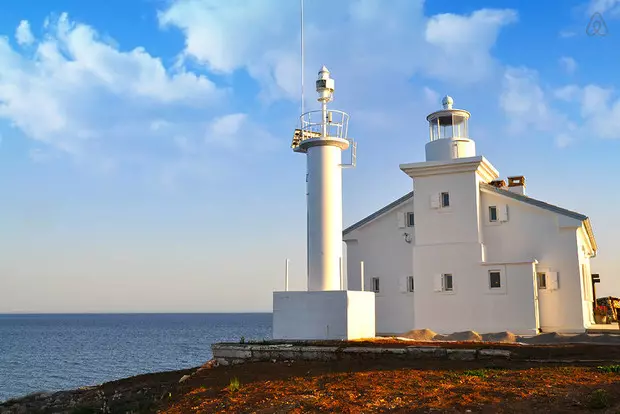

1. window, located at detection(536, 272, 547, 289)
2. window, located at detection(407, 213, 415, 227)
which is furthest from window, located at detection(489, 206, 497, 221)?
window, located at detection(407, 213, 415, 227)

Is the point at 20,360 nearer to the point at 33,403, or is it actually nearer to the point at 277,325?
the point at 33,403

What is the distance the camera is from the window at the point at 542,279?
922 inches

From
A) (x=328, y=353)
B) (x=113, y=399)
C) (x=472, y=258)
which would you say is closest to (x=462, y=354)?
(x=328, y=353)

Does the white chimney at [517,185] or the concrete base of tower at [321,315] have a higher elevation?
the white chimney at [517,185]

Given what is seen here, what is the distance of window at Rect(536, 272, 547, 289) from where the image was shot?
2341 cm

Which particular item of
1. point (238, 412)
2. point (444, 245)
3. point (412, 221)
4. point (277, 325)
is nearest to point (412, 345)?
point (277, 325)

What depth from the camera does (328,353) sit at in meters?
15.6

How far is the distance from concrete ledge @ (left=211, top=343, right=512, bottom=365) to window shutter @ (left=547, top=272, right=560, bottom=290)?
985 cm

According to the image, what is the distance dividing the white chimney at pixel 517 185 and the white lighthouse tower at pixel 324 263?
38.4 ft

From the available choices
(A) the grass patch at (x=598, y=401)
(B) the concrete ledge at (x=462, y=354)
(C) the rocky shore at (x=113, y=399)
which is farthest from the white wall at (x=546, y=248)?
(A) the grass patch at (x=598, y=401)

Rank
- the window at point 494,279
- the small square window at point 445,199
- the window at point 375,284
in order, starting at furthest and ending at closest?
1. the window at point 375,284
2. the small square window at point 445,199
3. the window at point 494,279

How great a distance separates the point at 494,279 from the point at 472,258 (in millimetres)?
1122

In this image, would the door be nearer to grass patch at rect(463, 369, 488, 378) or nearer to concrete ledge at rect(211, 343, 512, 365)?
concrete ledge at rect(211, 343, 512, 365)

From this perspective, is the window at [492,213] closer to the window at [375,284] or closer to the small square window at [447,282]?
the small square window at [447,282]
